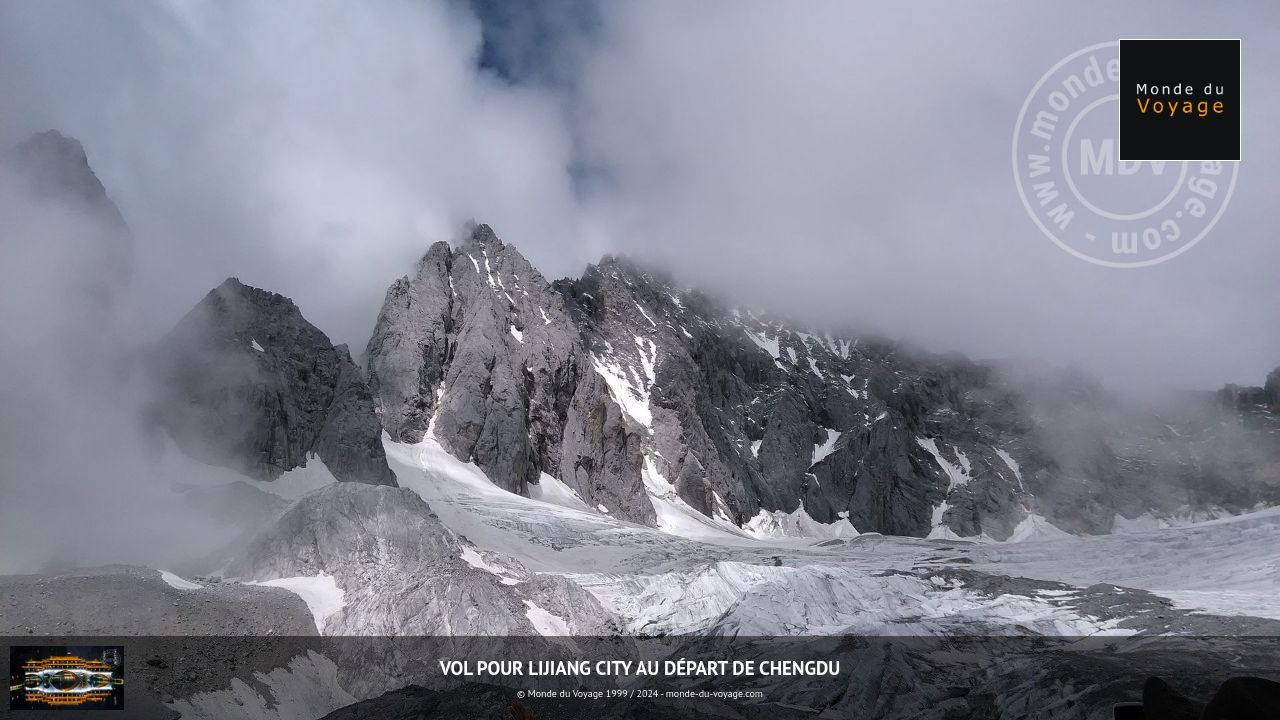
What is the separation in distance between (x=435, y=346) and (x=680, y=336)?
6905cm

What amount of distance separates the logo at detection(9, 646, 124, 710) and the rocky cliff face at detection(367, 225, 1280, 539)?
87342 millimetres

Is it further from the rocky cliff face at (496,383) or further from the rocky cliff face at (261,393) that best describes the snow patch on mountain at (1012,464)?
the rocky cliff face at (261,393)

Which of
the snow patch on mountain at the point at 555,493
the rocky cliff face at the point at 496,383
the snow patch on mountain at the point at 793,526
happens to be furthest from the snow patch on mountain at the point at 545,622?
the snow patch on mountain at the point at 793,526

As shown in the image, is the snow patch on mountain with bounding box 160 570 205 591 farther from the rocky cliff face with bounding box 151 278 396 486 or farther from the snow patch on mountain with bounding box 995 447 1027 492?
the snow patch on mountain with bounding box 995 447 1027 492

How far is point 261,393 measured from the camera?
93375 mm

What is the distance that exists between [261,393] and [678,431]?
8269 centimetres

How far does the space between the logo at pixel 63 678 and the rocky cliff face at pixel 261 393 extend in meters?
60.0

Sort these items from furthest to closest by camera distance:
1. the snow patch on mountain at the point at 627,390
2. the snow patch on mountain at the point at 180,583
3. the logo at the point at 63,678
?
the snow patch on mountain at the point at 627,390
the snow patch on mountain at the point at 180,583
the logo at the point at 63,678

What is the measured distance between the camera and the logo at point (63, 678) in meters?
30.6

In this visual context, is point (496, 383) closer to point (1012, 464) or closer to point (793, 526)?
point (793, 526)

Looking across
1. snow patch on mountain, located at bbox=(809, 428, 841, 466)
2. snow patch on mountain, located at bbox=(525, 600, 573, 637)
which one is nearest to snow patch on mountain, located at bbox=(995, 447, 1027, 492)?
snow patch on mountain, located at bbox=(809, 428, 841, 466)

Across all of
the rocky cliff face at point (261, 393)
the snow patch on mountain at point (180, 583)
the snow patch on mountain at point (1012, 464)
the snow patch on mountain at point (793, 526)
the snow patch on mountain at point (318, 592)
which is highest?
the rocky cliff face at point (261, 393)

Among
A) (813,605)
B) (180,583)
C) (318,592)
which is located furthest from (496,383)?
(180,583)

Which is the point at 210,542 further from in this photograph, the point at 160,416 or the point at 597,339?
the point at 597,339
